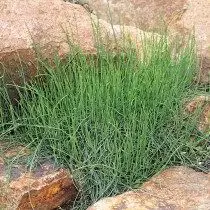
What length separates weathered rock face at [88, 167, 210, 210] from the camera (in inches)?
102

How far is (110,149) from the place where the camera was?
2.87m

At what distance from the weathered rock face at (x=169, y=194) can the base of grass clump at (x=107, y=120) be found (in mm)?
86

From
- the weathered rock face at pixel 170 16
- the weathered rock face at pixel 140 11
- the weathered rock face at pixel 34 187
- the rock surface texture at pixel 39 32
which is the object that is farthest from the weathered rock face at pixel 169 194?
the weathered rock face at pixel 140 11

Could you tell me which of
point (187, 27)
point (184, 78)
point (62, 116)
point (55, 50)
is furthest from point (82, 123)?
point (187, 27)

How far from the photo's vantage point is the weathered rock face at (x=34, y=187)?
2.70 meters

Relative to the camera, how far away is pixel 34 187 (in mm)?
2732

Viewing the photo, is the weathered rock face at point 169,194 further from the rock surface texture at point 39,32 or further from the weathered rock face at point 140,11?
the weathered rock face at point 140,11

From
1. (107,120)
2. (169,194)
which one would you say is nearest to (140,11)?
(107,120)

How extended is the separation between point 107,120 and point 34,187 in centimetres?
50

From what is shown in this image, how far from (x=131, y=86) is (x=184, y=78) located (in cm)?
43

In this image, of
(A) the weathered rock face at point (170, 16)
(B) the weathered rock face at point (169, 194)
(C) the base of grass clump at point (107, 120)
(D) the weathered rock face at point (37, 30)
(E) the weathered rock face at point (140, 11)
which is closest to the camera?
(B) the weathered rock face at point (169, 194)

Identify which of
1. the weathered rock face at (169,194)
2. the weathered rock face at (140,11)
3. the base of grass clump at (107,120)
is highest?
the weathered rock face at (140,11)

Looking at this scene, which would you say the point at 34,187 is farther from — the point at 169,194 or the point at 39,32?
the point at 39,32

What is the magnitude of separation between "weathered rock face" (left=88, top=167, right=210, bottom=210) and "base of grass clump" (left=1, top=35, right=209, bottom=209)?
0.28ft
